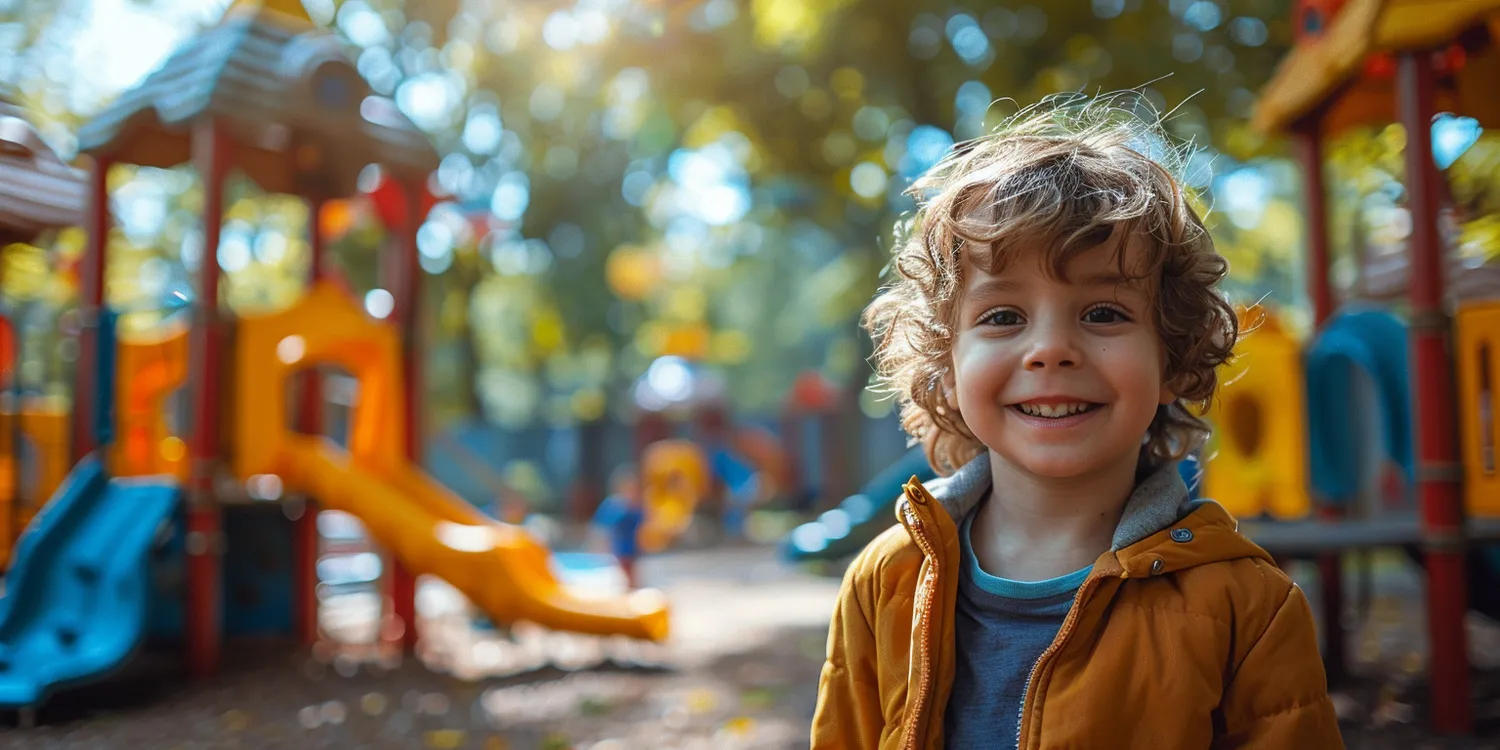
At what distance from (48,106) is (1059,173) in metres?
5.19

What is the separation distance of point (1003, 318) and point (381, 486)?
556 centimetres

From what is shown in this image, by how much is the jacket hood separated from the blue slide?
16.3ft

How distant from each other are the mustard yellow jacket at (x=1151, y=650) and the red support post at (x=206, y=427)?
5321 mm

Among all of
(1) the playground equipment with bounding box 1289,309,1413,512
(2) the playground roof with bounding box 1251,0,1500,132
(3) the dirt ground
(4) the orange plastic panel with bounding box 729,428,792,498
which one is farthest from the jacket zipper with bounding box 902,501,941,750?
(4) the orange plastic panel with bounding box 729,428,792,498

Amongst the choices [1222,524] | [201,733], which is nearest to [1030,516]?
[1222,524]

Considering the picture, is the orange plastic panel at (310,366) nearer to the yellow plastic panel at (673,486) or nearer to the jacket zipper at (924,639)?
the jacket zipper at (924,639)

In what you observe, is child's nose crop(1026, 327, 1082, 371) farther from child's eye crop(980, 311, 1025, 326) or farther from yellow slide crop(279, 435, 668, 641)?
yellow slide crop(279, 435, 668, 641)

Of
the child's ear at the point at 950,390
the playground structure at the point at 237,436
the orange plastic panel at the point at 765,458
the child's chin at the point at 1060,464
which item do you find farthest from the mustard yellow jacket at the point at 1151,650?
the orange plastic panel at the point at 765,458

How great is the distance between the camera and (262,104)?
6.21 m

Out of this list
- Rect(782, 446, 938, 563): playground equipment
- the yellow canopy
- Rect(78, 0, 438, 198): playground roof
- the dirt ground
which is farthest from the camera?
the yellow canopy

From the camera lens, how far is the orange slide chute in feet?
20.5

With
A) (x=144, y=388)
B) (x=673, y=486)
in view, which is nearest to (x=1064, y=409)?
(x=144, y=388)

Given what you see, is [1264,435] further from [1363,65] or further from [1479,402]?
[1363,65]

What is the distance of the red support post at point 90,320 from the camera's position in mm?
6195
